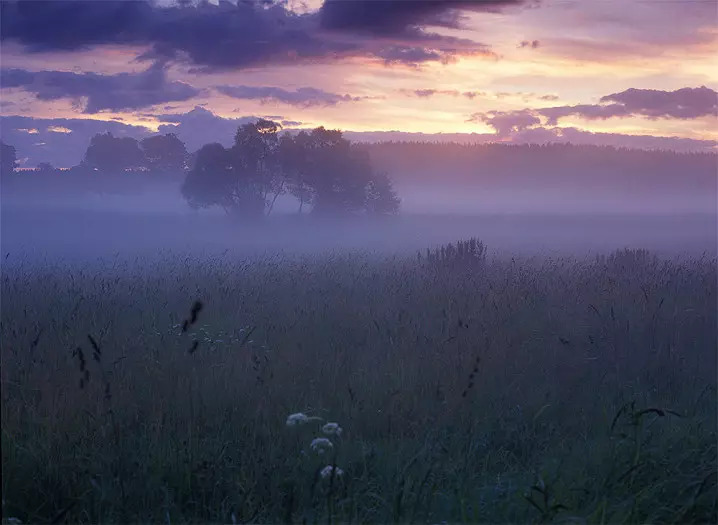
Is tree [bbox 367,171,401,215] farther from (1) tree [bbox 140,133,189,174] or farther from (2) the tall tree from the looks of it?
(1) tree [bbox 140,133,189,174]

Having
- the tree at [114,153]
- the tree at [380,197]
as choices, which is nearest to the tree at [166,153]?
the tree at [114,153]

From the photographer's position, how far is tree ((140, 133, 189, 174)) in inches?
2586

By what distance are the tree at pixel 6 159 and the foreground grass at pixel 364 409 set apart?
75.0 meters

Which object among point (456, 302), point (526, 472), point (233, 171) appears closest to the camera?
point (526, 472)

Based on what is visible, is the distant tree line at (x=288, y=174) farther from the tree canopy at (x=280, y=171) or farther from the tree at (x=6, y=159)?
the tree at (x=6, y=159)

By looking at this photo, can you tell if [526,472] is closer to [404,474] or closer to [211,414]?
[404,474]

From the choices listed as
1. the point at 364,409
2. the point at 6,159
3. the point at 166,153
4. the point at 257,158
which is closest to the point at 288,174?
the point at 257,158

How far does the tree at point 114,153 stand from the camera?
68812 millimetres

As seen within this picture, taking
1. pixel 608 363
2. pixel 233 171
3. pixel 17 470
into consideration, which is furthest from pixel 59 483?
pixel 233 171

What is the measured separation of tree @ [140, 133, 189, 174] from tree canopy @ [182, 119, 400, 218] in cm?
2156

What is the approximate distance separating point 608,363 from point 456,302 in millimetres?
2387

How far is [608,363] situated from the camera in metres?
6.33

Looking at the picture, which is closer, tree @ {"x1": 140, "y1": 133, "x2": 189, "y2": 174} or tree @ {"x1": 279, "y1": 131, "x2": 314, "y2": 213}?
tree @ {"x1": 279, "y1": 131, "x2": 314, "y2": 213}

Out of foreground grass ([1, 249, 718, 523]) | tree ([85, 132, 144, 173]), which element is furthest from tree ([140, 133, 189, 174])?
foreground grass ([1, 249, 718, 523])
